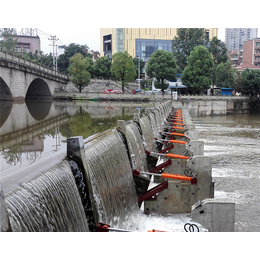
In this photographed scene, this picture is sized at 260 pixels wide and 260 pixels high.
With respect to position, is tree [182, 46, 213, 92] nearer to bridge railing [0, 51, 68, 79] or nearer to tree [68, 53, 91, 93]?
tree [68, 53, 91, 93]

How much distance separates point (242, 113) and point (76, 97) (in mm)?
25188

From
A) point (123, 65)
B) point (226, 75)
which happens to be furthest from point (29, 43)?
point (226, 75)

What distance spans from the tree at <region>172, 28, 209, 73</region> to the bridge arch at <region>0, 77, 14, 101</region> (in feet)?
118

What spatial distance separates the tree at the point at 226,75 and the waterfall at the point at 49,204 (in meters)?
52.6

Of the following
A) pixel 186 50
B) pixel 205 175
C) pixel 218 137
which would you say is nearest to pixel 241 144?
pixel 218 137

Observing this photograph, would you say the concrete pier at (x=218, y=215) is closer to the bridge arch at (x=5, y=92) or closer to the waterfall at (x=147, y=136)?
the waterfall at (x=147, y=136)

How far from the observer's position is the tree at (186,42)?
207 ft

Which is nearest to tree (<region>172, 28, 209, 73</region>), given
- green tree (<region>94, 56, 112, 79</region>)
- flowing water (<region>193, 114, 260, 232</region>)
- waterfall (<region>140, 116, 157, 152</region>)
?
green tree (<region>94, 56, 112, 79</region>)

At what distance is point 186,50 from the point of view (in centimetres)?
6378

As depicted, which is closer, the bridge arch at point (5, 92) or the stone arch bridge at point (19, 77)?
the stone arch bridge at point (19, 77)

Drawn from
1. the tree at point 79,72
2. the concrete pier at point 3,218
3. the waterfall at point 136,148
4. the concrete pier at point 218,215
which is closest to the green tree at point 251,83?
the tree at point 79,72

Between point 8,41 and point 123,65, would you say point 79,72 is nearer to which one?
point 123,65

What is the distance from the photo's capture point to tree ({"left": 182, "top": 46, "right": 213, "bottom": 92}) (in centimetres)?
5150
